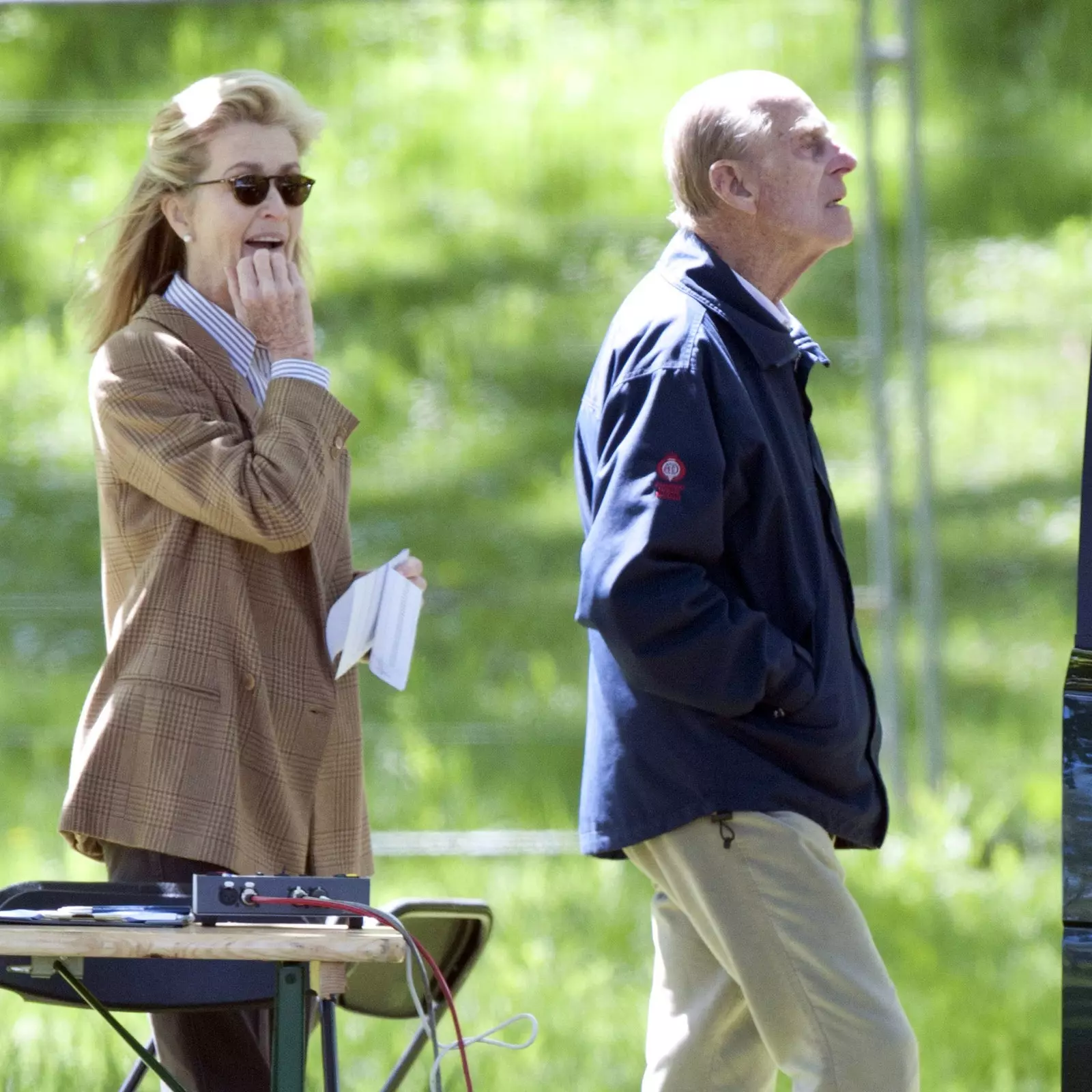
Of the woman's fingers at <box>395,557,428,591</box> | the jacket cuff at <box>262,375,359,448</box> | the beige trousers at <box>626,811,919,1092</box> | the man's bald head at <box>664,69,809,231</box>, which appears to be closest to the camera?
the beige trousers at <box>626,811,919,1092</box>

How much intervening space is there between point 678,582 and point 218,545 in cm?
66

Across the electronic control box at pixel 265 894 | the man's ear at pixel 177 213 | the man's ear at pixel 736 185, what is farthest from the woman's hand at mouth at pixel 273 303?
the electronic control box at pixel 265 894

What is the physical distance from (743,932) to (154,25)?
3765 mm

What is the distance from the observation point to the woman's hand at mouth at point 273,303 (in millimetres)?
Answer: 2730

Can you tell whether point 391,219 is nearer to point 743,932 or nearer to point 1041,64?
point 1041,64

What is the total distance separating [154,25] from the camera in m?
5.41

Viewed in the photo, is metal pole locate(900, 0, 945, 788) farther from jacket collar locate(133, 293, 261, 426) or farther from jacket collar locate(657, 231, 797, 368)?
jacket collar locate(133, 293, 261, 426)

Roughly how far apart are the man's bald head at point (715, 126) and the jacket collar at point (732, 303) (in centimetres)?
10

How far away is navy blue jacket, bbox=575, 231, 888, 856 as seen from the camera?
2535 mm

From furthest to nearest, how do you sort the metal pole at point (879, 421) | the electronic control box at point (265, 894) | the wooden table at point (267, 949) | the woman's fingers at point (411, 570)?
the metal pole at point (879, 421) → the woman's fingers at point (411, 570) → the electronic control box at point (265, 894) → the wooden table at point (267, 949)

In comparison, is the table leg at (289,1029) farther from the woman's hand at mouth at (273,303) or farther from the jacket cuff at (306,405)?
the woman's hand at mouth at (273,303)

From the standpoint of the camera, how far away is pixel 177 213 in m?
2.84

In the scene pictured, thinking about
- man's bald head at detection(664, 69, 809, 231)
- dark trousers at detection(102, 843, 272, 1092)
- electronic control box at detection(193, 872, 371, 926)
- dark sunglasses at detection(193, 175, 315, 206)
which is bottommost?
dark trousers at detection(102, 843, 272, 1092)

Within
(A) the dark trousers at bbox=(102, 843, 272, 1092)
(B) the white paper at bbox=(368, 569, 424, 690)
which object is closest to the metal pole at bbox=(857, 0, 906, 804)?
(B) the white paper at bbox=(368, 569, 424, 690)
